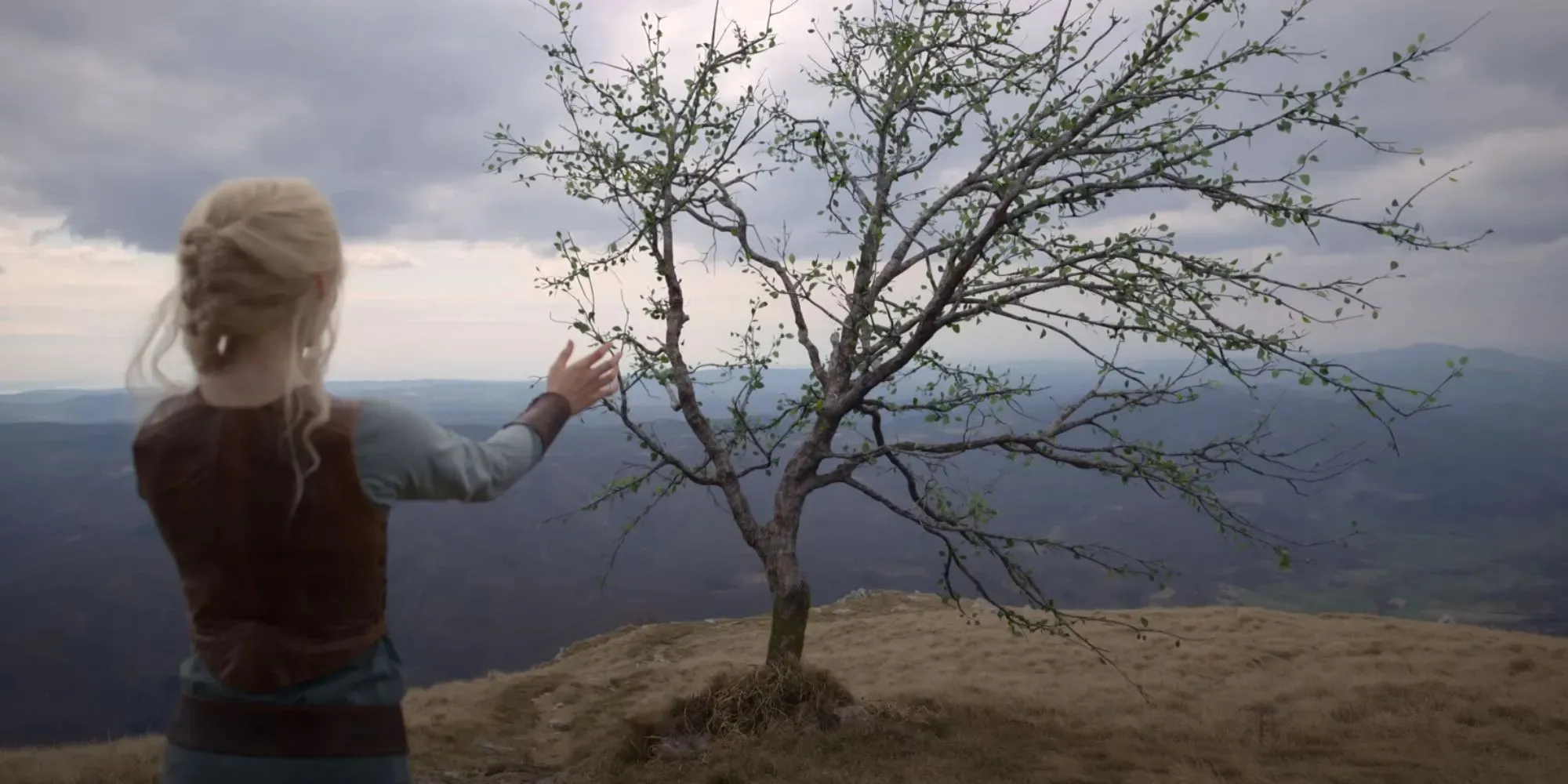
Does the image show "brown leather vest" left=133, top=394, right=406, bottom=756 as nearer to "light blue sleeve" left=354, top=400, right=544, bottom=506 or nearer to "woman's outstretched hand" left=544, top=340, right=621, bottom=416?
"light blue sleeve" left=354, top=400, right=544, bottom=506

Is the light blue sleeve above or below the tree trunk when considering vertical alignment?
above

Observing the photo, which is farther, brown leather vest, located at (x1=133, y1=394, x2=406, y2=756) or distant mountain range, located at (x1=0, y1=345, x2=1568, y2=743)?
distant mountain range, located at (x1=0, y1=345, x2=1568, y2=743)

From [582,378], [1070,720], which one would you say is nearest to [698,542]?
[1070,720]

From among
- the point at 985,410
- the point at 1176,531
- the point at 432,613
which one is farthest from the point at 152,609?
the point at 1176,531

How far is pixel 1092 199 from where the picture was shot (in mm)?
9141

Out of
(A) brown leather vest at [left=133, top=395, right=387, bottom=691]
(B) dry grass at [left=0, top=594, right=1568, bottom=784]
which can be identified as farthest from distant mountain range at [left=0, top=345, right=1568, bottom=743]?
(B) dry grass at [left=0, top=594, right=1568, bottom=784]

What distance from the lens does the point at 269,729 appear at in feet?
7.32

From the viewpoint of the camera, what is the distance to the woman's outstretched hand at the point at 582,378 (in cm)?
286

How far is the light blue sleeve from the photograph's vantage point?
2254 millimetres

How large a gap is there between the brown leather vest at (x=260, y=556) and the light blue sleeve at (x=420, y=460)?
0.04 meters

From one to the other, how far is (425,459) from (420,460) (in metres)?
0.01

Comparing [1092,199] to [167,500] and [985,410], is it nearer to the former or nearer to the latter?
[985,410]

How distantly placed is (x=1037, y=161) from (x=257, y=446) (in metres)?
8.68

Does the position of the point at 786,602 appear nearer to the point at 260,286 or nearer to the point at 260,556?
the point at 260,556
